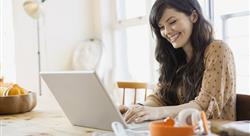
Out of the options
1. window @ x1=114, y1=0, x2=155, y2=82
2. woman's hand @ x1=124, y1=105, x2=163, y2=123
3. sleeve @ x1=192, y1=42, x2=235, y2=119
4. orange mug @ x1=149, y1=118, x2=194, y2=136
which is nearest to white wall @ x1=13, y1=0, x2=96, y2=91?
window @ x1=114, y1=0, x2=155, y2=82

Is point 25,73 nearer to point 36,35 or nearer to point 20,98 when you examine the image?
point 36,35

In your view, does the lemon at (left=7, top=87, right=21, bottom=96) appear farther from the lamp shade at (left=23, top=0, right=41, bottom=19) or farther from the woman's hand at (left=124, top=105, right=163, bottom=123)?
the lamp shade at (left=23, top=0, right=41, bottom=19)

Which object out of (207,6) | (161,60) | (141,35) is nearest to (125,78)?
(141,35)

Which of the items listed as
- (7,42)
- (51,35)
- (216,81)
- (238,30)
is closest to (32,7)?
(51,35)

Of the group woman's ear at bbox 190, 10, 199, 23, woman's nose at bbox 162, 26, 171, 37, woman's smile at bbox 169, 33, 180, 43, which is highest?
woman's ear at bbox 190, 10, 199, 23

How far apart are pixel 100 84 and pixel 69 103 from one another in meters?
0.25

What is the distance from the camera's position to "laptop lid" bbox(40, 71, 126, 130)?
0.89 metres

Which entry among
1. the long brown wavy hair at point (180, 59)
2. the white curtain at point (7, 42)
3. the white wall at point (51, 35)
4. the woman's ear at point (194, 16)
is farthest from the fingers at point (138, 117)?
the white curtain at point (7, 42)

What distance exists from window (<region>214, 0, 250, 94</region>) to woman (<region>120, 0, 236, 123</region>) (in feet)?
3.52

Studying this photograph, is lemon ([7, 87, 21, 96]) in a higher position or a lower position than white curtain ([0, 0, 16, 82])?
lower

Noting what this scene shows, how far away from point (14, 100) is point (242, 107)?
905 mm

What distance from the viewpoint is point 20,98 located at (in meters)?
1.44

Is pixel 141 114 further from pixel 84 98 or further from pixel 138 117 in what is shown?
pixel 84 98

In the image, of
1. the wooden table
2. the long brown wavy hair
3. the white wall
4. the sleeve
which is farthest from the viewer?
the white wall
